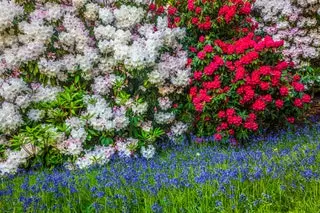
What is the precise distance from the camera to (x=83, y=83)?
26.7 feet

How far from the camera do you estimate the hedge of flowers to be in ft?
24.6

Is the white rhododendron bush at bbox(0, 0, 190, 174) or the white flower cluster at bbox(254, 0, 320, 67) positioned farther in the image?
the white flower cluster at bbox(254, 0, 320, 67)

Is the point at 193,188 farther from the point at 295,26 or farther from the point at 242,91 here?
the point at 295,26

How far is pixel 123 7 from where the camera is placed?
805 cm

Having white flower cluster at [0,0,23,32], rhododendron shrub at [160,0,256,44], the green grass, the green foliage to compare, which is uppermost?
rhododendron shrub at [160,0,256,44]

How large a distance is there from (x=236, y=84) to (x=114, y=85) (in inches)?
72.6

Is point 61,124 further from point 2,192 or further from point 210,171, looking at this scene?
point 210,171

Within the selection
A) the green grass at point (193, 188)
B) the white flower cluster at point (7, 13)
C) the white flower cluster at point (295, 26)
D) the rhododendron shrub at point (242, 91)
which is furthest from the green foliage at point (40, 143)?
the white flower cluster at point (295, 26)

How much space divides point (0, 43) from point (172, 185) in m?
4.26

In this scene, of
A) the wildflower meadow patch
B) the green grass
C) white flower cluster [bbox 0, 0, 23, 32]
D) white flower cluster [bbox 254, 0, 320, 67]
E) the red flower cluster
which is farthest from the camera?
white flower cluster [bbox 254, 0, 320, 67]

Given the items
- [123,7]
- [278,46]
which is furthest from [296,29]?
[123,7]

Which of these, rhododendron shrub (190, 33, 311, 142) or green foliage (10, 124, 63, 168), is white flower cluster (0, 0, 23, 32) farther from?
rhododendron shrub (190, 33, 311, 142)

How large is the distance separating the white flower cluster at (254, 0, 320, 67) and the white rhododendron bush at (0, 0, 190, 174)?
361 centimetres

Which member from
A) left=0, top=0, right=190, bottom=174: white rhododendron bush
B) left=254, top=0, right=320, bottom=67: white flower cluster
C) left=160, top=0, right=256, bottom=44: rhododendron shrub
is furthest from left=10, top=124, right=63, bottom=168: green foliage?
left=254, top=0, right=320, bottom=67: white flower cluster
